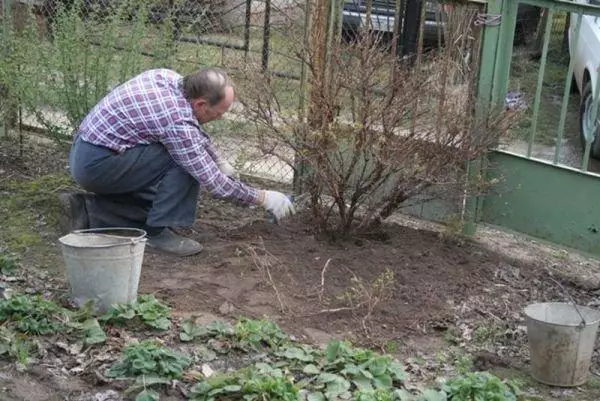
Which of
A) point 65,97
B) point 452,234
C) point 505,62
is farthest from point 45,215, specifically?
point 505,62

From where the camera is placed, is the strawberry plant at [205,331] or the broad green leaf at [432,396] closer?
the broad green leaf at [432,396]

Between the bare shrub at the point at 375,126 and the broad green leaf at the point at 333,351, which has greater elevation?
the bare shrub at the point at 375,126

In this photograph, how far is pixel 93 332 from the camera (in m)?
4.15

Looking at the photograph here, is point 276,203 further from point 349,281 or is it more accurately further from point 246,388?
point 246,388

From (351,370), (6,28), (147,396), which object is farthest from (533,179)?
(6,28)

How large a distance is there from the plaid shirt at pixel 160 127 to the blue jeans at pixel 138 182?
0.23 feet

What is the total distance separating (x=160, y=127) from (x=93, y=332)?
4.86 feet

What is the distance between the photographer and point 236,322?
178 inches

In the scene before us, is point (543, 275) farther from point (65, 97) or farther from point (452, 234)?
point (65, 97)

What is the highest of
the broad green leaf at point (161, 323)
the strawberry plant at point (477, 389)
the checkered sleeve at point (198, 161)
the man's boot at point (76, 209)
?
the checkered sleeve at point (198, 161)

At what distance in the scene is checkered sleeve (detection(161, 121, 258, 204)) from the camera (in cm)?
517

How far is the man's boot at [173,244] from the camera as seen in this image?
5.49 metres

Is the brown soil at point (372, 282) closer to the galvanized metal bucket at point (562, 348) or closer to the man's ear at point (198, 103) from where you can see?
the galvanized metal bucket at point (562, 348)

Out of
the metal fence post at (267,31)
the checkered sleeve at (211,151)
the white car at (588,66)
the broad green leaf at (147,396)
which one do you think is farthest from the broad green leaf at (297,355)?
the white car at (588,66)
